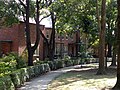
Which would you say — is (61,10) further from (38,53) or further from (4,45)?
(38,53)

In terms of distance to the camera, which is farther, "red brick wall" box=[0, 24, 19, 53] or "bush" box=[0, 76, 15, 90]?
"red brick wall" box=[0, 24, 19, 53]

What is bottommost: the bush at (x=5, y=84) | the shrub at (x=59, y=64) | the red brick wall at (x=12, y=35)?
the shrub at (x=59, y=64)

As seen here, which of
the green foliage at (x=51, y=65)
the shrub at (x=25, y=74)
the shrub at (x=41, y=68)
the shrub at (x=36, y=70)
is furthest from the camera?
the green foliage at (x=51, y=65)

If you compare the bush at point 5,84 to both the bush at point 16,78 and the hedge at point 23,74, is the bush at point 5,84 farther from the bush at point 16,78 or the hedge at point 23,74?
the bush at point 16,78

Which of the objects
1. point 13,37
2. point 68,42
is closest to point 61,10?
point 13,37

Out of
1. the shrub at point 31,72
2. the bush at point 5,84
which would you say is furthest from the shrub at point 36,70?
the bush at point 5,84

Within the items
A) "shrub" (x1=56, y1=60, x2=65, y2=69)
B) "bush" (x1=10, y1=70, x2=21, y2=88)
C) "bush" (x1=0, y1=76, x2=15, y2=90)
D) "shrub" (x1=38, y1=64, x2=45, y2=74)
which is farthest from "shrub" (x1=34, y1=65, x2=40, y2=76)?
"shrub" (x1=56, y1=60, x2=65, y2=69)

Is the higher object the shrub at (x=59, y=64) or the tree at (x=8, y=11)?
the tree at (x=8, y=11)

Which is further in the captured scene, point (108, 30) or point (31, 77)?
point (108, 30)

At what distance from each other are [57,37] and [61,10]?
27566mm

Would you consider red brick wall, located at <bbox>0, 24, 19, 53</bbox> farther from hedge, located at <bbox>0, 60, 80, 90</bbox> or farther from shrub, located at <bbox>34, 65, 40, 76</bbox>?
shrub, located at <bbox>34, 65, 40, 76</bbox>

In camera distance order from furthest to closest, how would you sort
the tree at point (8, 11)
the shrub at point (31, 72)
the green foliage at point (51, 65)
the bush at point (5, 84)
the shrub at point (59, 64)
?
1. the shrub at point (59, 64)
2. the green foliage at point (51, 65)
3. the tree at point (8, 11)
4. the shrub at point (31, 72)
5. the bush at point (5, 84)

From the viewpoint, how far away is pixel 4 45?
45.1 m

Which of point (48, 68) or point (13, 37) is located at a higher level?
point (13, 37)
